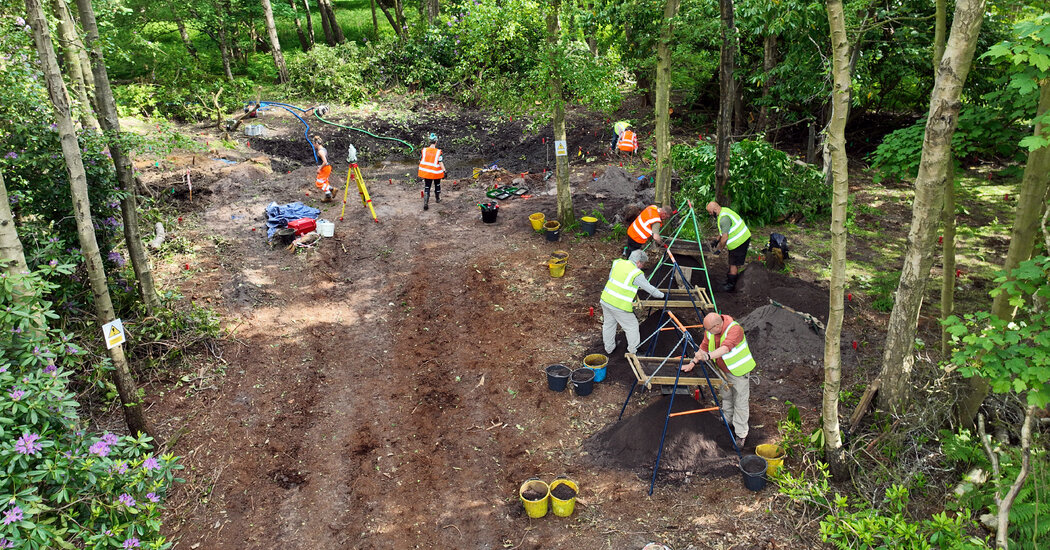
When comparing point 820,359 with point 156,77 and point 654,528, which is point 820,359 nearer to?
point 654,528

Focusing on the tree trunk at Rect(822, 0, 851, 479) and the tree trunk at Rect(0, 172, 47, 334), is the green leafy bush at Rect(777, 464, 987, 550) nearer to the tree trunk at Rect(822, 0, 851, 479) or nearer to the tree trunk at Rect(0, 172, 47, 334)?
the tree trunk at Rect(822, 0, 851, 479)

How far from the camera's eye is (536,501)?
5961 millimetres

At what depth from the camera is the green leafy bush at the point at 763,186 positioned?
1268 cm

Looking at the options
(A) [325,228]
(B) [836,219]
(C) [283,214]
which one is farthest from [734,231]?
(C) [283,214]

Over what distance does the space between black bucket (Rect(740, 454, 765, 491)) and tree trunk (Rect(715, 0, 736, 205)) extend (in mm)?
6539

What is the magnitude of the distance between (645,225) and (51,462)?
26.5 feet

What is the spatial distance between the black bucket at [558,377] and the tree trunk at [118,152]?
18.5ft

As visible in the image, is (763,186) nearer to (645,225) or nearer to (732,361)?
(645,225)

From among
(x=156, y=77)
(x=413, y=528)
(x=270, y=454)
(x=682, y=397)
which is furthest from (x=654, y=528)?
(x=156, y=77)

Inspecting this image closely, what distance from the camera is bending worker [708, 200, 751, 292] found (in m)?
9.73

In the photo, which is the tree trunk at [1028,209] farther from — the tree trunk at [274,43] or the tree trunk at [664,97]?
the tree trunk at [274,43]

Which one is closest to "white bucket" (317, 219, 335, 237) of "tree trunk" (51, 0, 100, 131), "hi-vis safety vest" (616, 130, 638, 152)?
"tree trunk" (51, 0, 100, 131)

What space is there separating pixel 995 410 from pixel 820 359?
77.3 inches

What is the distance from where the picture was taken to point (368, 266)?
38.1 ft
